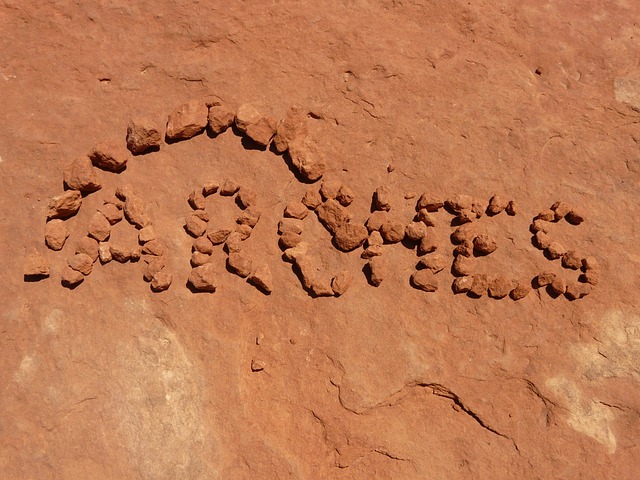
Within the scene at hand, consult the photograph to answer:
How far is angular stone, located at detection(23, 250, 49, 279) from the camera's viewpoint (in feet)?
7.76

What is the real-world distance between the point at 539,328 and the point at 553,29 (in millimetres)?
1579

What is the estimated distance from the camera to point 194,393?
231 centimetres

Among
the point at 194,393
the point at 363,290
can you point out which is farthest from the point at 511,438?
the point at 194,393

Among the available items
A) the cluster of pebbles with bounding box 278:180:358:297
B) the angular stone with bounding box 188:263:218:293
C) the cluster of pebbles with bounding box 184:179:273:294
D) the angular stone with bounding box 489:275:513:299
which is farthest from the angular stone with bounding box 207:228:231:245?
the angular stone with bounding box 489:275:513:299

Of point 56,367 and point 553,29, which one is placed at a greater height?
point 553,29

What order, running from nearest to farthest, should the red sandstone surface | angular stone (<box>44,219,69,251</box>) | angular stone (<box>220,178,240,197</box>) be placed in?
1. the red sandstone surface
2. angular stone (<box>44,219,69,251</box>)
3. angular stone (<box>220,178,240,197</box>)

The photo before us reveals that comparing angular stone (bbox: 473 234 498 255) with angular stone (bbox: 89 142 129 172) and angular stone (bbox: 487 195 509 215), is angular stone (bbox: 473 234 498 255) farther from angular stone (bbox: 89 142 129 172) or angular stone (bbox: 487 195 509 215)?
angular stone (bbox: 89 142 129 172)

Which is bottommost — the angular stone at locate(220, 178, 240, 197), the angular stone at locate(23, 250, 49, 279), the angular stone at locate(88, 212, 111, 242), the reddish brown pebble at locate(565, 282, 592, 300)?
the angular stone at locate(23, 250, 49, 279)

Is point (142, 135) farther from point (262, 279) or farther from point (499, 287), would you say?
point (499, 287)

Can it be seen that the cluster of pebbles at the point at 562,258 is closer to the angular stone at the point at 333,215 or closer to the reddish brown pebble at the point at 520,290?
the reddish brown pebble at the point at 520,290

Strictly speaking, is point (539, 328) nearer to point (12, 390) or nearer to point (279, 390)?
point (279, 390)

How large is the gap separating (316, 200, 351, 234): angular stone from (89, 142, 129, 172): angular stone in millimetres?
906

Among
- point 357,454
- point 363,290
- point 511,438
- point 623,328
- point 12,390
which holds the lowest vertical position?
point 12,390

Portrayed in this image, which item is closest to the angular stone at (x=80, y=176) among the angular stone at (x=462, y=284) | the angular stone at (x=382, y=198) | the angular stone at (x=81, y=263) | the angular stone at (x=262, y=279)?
the angular stone at (x=81, y=263)
